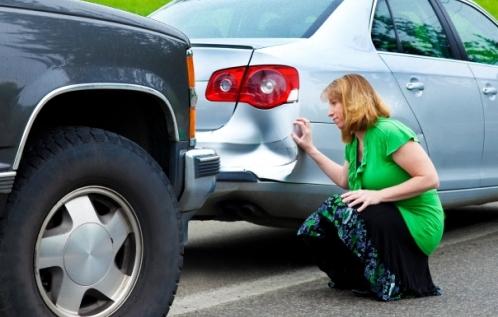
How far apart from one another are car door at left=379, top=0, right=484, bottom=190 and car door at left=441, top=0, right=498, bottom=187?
0.31 ft

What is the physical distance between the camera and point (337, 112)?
4.88m

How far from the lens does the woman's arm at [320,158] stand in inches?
194

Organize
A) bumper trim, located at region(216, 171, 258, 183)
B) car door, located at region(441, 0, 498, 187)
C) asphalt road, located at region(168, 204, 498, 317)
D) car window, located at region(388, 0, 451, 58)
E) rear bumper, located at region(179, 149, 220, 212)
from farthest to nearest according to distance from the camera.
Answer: car door, located at region(441, 0, 498, 187) < car window, located at region(388, 0, 451, 58) < bumper trim, located at region(216, 171, 258, 183) < asphalt road, located at region(168, 204, 498, 317) < rear bumper, located at region(179, 149, 220, 212)

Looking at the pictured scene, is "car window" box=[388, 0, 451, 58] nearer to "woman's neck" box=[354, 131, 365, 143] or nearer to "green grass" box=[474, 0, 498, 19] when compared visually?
"woman's neck" box=[354, 131, 365, 143]

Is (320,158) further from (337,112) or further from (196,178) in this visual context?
(196,178)

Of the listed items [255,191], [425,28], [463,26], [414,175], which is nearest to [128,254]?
[255,191]

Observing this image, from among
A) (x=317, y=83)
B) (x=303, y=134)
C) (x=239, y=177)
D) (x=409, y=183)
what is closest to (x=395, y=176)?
(x=409, y=183)

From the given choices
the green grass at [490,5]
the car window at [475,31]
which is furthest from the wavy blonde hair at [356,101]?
the green grass at [490,5]

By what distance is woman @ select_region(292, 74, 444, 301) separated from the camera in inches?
186

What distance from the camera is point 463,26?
659cm

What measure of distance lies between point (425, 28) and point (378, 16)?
53cm

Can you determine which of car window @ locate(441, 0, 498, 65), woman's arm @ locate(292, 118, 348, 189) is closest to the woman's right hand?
woman's arm @ locate(292, 118, 348, 189)

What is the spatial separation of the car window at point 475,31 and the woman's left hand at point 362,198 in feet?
6.62

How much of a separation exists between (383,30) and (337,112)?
3.47 ft
